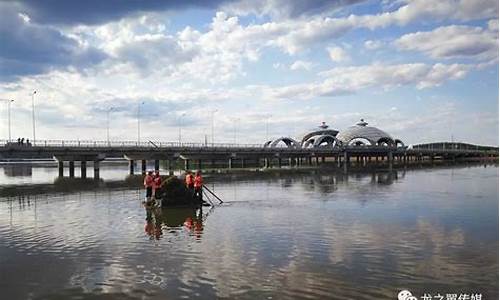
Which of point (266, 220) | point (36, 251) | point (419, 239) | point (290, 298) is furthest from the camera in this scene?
point (266, 220)

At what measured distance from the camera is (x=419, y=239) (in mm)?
16750

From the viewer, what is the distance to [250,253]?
14664 millimetres

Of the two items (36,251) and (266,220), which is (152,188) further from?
(36,251)

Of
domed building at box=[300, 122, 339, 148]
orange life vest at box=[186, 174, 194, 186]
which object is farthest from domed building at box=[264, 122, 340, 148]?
orange life vest at box=[186, 174, 194, 186]

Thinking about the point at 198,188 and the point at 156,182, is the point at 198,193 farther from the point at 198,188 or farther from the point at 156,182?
the point at 156,182

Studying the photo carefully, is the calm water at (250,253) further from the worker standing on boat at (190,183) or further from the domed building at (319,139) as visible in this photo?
the domed building at (319,139)

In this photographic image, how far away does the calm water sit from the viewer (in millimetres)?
11094

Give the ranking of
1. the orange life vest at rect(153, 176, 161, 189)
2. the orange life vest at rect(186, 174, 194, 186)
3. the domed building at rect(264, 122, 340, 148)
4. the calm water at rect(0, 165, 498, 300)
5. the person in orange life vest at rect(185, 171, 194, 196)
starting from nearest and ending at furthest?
the calm water at rect(0, 165, 498, 300) → the person in orange life vest at rect(185, 171, 194, 196) → the orange life vest at rect(153, 176, 161, 189) → the orange life vest at rect(186, 174, 194, 186) → the domed building at rect(264, 122, 340, 148)

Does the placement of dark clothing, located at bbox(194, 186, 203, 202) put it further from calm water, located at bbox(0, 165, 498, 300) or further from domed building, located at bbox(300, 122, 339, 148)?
domed building, located at bbox(300, 122, 339, 148)

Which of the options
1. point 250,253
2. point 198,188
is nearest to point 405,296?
point 250,253

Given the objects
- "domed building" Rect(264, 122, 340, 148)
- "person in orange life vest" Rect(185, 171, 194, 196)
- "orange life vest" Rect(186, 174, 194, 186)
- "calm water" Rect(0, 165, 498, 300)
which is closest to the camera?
"calm water" Rect(0, 165, 498, 300)

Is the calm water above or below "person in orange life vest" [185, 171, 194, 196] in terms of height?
below

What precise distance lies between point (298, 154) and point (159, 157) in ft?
140

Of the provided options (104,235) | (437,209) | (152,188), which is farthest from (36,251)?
(437,209)
